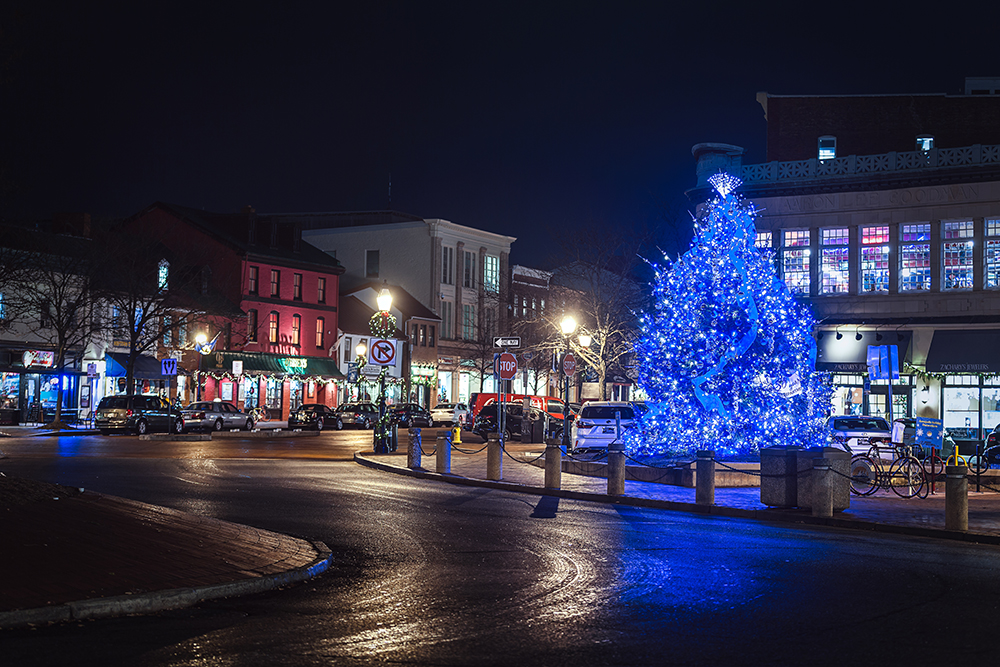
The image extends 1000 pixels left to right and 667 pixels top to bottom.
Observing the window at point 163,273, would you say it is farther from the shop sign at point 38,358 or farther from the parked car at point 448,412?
the parked car at point 448,412

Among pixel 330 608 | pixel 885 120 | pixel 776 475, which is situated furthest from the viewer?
pixel 885 120

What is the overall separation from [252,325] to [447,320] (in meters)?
17.7

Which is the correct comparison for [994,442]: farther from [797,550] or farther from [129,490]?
[129,490]

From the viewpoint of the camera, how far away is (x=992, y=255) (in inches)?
1538

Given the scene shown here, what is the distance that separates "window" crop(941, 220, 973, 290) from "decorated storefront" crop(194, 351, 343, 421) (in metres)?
35.9

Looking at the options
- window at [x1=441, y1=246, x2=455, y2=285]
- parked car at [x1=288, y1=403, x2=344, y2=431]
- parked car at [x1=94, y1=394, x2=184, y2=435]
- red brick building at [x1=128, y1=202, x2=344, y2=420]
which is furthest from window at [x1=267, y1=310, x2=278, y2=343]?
parked car at [x1=94, y1=394, x2=184, y2=435]

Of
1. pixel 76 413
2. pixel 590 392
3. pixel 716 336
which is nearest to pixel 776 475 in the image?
pixel 716 336

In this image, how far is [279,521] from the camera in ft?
46.3

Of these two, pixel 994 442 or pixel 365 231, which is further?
pixel 365 231

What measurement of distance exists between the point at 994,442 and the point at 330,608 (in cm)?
2493

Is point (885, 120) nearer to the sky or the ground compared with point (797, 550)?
nearer to the sky

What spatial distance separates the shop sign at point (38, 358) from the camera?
43.6 metres

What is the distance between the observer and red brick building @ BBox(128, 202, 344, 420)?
59.1 m

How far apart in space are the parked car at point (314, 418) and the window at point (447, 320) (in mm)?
23164
